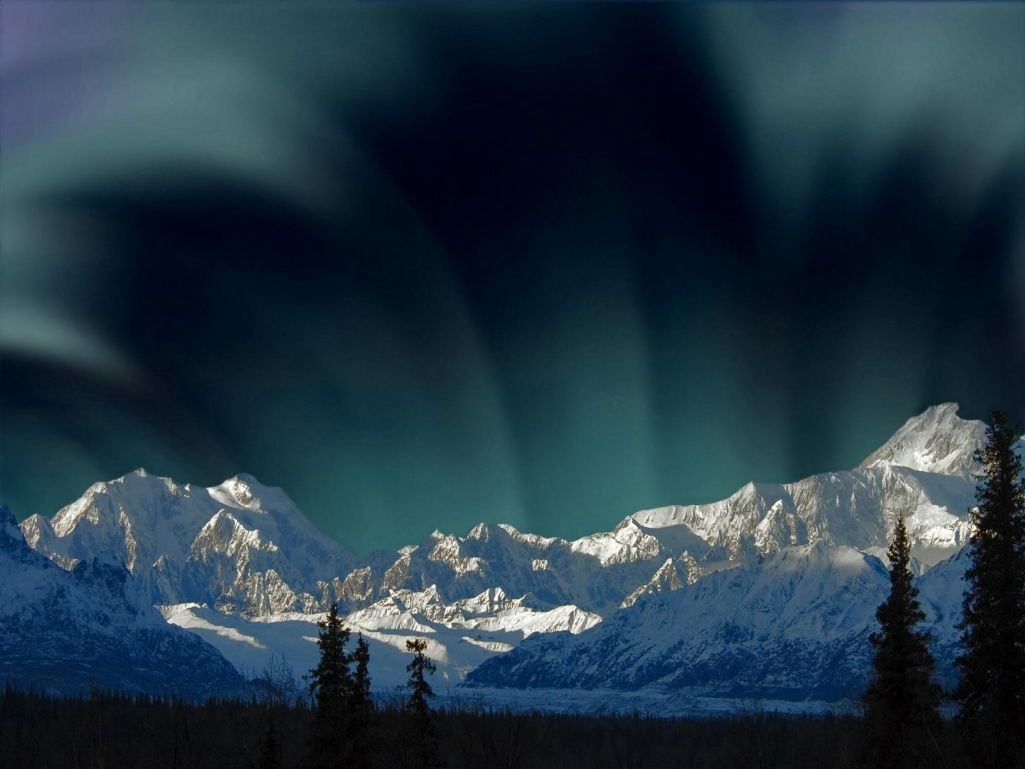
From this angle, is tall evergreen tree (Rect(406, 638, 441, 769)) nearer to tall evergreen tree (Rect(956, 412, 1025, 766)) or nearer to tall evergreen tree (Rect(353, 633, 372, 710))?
tall evergreen tree (Rect(353, 633, 372, 710))

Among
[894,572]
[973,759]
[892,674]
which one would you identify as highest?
[894,572]

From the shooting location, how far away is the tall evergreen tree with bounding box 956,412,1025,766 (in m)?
78.0

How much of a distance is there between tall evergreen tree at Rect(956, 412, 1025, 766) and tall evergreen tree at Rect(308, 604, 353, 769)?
4135 cm

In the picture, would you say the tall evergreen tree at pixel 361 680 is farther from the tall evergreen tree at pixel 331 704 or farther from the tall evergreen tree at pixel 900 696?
the tall evergreen tree at pixel 900 696

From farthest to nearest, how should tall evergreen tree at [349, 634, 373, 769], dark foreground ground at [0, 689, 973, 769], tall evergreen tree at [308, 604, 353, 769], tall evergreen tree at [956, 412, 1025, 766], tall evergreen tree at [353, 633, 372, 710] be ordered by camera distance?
dark foreground ground at [0, 689, 973, 769] < tall evergreen tree at [956, 412, 1025, 766] < tall evergreen tree at [349, 634, 373, 769] < tall evergreen tree at [308, 604, 353, 769] < tall evergreen tree at [353, 633, 372, 710]

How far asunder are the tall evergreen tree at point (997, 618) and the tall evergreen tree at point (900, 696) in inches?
118

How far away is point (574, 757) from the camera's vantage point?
577 ft

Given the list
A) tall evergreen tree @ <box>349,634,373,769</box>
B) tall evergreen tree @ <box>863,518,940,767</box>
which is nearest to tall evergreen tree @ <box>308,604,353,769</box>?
tall evergreen tree @ <box>349,634,373,769</box>

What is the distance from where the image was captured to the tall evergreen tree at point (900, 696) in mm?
78000

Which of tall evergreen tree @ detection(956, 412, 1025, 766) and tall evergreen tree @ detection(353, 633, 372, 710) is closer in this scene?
tall evergreen tree @ detection(353, 633, 372, 710)

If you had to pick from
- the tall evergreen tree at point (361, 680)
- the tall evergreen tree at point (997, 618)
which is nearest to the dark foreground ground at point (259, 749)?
the tall evergreen tree at point (361, 680)

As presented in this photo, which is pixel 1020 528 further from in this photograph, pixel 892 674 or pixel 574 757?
pixel 574 757

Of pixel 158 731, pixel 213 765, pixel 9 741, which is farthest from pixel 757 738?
pixel 9 741

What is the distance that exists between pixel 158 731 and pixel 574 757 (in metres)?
60.2
